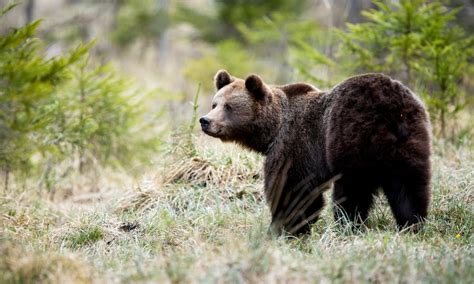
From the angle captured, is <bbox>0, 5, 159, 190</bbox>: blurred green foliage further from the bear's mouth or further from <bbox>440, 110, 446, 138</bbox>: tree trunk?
<bbox>440, 110, 446, 138</bbox>: tree trunk

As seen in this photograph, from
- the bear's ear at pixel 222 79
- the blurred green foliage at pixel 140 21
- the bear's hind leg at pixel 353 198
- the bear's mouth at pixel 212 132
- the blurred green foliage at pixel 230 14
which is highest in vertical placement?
the bear's ear at pixel 222 79

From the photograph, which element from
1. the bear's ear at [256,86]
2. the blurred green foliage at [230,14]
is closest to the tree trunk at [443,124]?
the bear's ear at [256,86]

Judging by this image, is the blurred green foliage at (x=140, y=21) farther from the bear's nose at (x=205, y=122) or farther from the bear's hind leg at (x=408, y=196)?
the bear's hind leg at (x=408, y=196)

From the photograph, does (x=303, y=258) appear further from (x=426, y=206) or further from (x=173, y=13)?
(x=173, y=13)

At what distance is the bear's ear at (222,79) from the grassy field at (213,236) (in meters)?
1.35

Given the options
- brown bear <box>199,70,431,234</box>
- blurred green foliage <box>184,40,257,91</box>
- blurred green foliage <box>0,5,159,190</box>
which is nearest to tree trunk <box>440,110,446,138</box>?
brown bear <box>199,70,431,234</box>

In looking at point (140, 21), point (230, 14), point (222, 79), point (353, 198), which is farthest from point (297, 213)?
point (140, 21)

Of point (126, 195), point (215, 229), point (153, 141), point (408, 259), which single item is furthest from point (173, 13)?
point (408, 259)

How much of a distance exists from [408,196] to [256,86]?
6.67 feet

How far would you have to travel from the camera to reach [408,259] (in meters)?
4.32

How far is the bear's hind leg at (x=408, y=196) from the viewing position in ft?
16.0

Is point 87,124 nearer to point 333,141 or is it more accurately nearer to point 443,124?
point 333,141

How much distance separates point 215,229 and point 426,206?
207cm

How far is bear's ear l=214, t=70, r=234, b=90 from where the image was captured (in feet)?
20.7
